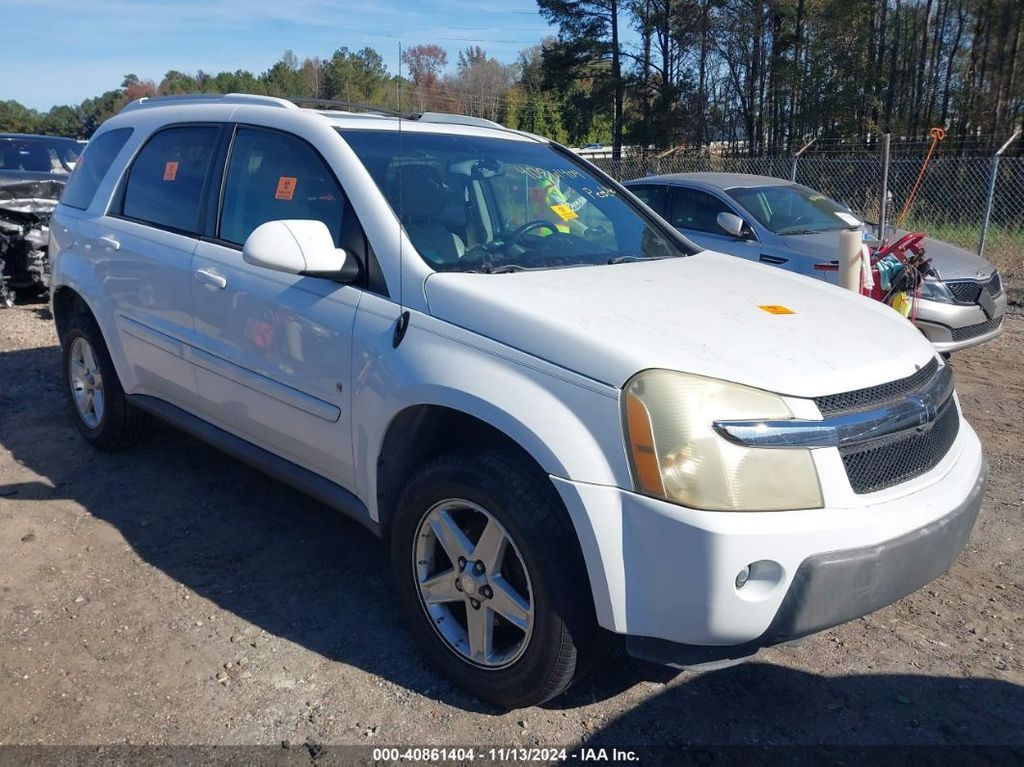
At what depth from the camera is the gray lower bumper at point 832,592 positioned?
2.43m

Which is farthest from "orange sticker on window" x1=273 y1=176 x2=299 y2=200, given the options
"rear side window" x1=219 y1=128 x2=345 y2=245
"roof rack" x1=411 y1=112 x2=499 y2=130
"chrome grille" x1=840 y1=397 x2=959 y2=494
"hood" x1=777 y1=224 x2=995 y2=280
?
"hood" x1=777 y1=224 x2=995 y2=280

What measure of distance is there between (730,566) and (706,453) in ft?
1.00

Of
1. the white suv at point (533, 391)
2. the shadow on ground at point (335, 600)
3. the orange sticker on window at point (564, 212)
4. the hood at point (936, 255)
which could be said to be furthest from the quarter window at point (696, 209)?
the shadow on ground at point (335, 600)

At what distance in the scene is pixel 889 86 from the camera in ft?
80.3

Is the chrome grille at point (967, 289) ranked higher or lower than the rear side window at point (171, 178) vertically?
lower

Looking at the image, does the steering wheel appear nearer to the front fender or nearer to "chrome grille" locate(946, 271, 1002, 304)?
the front fender

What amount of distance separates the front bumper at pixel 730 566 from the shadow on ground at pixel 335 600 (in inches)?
21.9

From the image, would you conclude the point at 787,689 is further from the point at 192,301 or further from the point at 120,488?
the point at 120,488

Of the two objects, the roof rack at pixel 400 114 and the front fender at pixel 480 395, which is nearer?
the front fender at pixel 480 395

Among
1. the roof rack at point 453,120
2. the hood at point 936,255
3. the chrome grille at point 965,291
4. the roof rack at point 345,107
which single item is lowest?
the chrome grille at point 965,291

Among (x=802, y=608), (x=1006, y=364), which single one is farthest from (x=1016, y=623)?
(x=1006, y=364)

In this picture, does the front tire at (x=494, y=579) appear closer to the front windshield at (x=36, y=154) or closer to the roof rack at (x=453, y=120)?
the roof rack at (x=453, y=120)

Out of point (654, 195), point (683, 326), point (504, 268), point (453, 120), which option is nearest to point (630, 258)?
point (504, 268)

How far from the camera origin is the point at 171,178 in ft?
14.4
